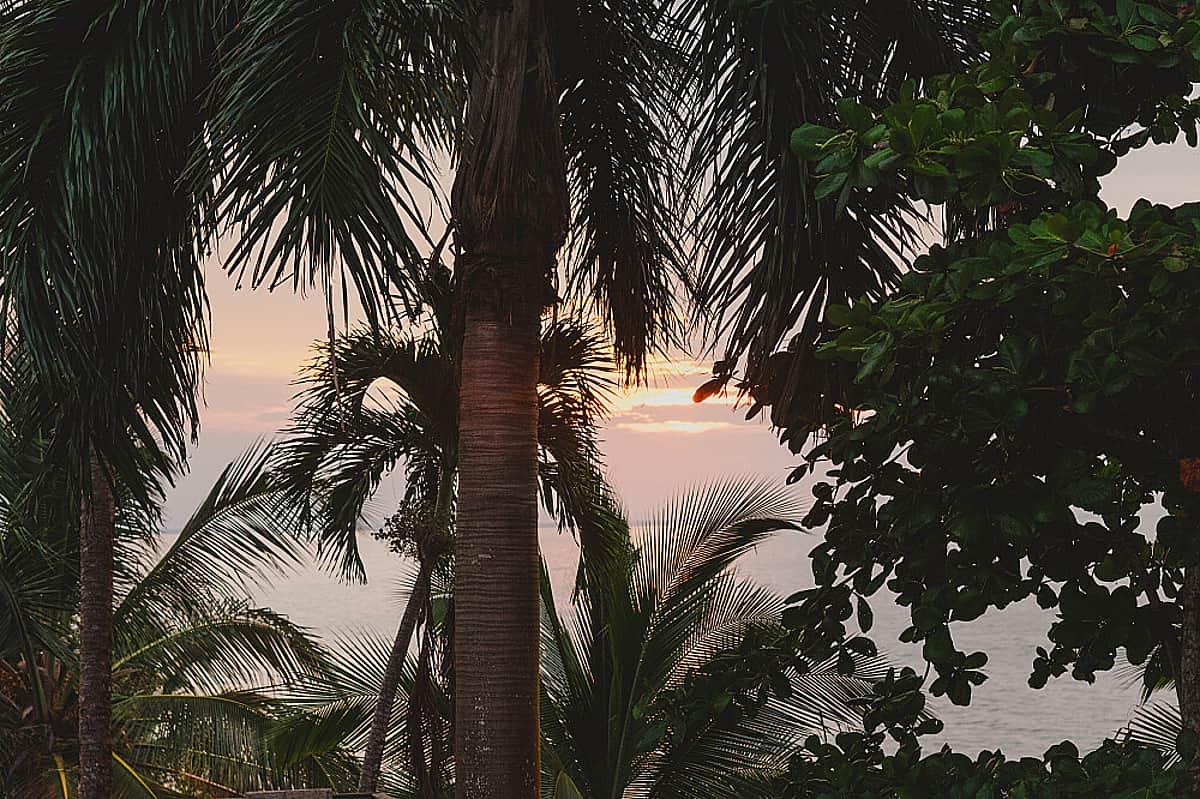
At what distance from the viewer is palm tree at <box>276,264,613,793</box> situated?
6648 millimetres

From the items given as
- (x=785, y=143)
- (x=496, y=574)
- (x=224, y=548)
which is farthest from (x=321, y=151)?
(x=224, y=548)

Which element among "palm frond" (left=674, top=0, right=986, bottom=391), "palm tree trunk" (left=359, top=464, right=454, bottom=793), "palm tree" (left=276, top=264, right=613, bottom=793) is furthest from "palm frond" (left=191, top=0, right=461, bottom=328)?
"palm tree trunk" (left=359, top=464, right=454, bottom=793)

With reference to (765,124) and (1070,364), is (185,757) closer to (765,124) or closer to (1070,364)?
(765,124)

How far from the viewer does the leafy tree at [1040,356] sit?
4.74ft

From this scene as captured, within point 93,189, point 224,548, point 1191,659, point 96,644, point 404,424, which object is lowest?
point 1191,659

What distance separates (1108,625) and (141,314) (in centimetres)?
321

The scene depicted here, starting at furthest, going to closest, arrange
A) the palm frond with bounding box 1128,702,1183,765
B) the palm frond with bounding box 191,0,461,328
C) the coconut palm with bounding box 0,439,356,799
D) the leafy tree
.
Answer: the coconut palm with bounding box 0,439,356,799 → the palm frond with bounding box 191,0,461,328 → the palm frond with bounding box 1128,702,1183,765 → the leafy tree

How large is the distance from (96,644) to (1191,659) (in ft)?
16.8

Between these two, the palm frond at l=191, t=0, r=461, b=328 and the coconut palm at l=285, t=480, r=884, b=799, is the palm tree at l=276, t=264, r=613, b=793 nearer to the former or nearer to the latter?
the coconut palm at l=285, t=480, r=884, b=799

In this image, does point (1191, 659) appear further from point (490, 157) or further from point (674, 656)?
point (674, 656)

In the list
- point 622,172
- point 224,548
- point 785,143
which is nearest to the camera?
point 785,143

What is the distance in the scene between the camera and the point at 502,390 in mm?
3812

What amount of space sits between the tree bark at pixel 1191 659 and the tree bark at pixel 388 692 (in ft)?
17.5

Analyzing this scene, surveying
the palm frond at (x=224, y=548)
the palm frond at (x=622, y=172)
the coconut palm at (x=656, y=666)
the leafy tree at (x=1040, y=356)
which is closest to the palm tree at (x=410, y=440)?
the coconut palm at (x=656, y=666)
